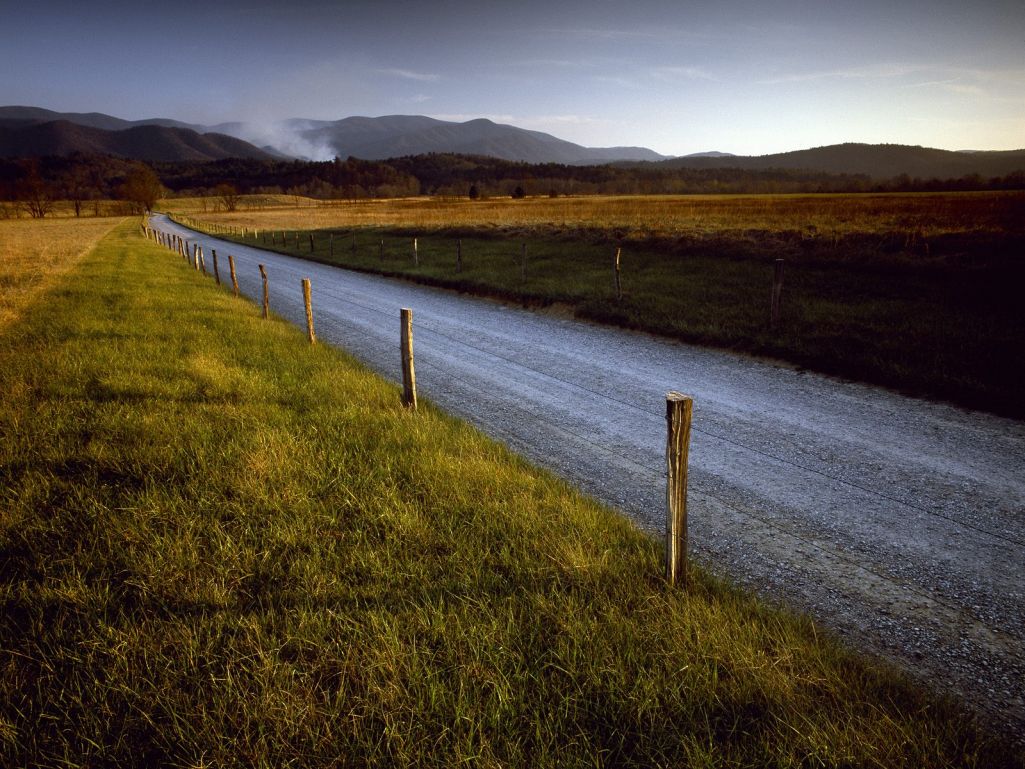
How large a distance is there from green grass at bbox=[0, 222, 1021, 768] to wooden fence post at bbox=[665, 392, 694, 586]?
17 cm

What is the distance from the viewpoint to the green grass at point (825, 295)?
8.16 metres

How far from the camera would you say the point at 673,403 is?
3080mm

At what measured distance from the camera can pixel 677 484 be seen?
3219 millimetres

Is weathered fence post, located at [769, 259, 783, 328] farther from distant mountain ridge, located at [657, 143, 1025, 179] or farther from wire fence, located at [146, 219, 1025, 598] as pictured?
distant mountain ridge, located at [657, 143, 1025, 179]

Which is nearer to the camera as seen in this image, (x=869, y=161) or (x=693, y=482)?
(x=693, y=482)

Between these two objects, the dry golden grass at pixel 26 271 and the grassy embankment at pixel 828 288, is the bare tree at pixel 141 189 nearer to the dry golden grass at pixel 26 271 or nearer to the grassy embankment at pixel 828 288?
the dry golden grass at pixel 26 271

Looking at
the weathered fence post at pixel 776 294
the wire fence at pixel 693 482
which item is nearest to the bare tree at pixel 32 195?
the wire fence at pixel 693 482

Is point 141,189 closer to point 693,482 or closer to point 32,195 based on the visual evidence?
point 32,195

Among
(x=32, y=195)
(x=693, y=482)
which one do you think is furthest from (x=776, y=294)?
(x=32, y=195)

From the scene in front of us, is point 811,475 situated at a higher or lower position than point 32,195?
lower

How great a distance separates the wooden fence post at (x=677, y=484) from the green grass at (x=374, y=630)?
0.17 m

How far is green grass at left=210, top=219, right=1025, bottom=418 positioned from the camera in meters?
8.16

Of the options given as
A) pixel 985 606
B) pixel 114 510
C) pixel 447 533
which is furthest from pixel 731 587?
pixel 114 510

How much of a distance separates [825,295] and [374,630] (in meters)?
13.2
